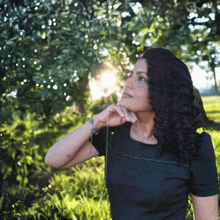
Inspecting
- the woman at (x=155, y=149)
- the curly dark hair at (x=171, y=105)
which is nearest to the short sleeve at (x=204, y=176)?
the woman at (x=155, y=149)

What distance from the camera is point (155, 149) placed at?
1762 mm

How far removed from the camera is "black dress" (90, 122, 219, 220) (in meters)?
1.62

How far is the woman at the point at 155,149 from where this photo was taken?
1642mm

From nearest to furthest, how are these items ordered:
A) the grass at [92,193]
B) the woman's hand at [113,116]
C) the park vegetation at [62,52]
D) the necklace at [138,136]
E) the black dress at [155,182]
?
the black dress at [155,182]
the woman's hand at [113,116]
the necklace at [138,136]
the park vegetation at [62,52]
the grass at [92,193]

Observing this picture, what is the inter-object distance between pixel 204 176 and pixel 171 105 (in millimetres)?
550

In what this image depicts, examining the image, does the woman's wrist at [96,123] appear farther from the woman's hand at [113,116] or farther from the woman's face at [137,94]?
the woman's face at [137,94]

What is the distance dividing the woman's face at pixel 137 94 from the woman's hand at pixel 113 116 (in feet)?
0.16

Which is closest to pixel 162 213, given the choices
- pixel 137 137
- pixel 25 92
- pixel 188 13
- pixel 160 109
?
pixel 137 137

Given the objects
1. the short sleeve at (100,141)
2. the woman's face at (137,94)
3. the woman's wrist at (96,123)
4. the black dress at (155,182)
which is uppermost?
the woman's face at (137,94)

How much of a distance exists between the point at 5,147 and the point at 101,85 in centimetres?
201

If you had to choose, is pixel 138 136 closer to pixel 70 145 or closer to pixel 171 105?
pixel 171 105

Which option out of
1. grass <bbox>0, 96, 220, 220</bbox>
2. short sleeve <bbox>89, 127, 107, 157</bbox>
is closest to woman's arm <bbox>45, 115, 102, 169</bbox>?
short sleeve <bbox>89, 127, 107, 157</bbox>

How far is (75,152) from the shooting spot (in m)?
1.82

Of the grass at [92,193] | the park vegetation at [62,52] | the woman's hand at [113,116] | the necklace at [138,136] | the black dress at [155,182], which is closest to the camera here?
the black dress at [155,182]
